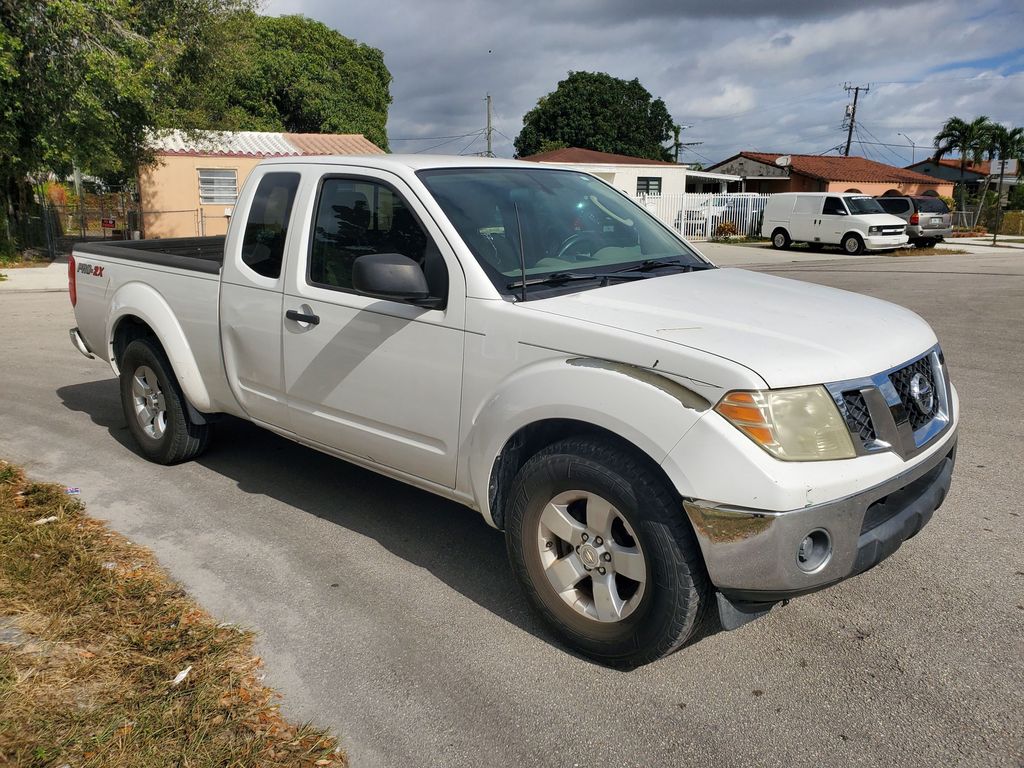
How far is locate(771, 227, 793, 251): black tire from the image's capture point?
28328 millimetres

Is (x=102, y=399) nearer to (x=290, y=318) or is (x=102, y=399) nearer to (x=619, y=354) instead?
(x=290, y=318)

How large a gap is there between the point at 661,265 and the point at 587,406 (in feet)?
4.52

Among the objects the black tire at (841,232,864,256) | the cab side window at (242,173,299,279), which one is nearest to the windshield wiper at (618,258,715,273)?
the cab side window at (242,173,299,279)

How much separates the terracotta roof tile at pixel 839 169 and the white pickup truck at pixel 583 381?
41.0 meters

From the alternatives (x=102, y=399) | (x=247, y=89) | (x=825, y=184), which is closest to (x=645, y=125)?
(x=825, y=184)

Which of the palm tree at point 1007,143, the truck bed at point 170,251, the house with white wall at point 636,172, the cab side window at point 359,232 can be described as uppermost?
the palm tree at point 1007,143

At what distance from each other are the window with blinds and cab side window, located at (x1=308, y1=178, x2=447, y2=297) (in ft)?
80.5

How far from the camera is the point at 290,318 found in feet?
13.9

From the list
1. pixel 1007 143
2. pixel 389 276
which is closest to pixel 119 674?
pixel 389 276

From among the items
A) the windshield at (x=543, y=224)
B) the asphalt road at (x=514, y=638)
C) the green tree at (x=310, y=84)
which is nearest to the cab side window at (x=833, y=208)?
the green tree at (x=310, y=84)

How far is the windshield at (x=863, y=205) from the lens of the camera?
2600 cm

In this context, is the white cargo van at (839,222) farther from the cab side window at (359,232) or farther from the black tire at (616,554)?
the black tire at (616,554)

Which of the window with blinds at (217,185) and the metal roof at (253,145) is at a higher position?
the metal roof at (253,145)

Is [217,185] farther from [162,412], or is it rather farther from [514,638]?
[514,638]
